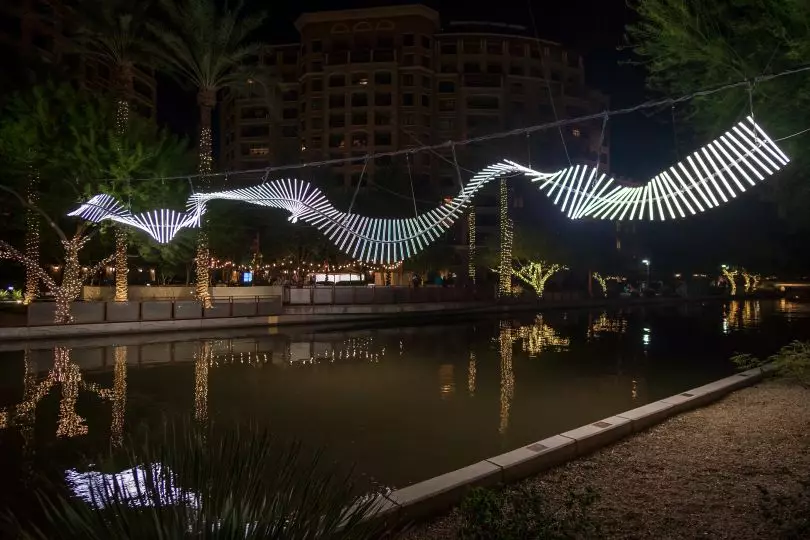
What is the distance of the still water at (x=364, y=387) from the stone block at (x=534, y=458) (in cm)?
92

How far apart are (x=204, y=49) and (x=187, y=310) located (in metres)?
10.7

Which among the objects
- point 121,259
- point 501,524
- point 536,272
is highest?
point 121,259

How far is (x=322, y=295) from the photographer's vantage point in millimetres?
32250

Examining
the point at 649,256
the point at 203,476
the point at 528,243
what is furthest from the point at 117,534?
the point at 649,256

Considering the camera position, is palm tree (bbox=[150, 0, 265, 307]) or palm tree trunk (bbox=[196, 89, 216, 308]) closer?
palm tree (bbox=[150, 0, 265, 307])

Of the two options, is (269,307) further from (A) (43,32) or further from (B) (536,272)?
(A) (43,32)

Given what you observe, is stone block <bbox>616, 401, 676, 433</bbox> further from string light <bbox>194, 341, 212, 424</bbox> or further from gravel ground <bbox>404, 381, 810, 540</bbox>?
string light <bbox>194, 341, 212, 424</bbox>

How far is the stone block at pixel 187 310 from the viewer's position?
24.8 metres

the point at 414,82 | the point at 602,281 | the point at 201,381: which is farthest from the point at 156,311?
the point at 414,82

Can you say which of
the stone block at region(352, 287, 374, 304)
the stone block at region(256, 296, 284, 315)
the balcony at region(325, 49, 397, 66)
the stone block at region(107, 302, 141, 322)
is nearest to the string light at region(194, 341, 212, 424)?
the stone block at region(107, 302, 141, 322)

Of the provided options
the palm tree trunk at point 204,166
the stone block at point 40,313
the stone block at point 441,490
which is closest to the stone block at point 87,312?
the stone block at point 40,313

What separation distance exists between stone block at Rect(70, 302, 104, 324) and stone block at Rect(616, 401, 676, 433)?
20.2 metres

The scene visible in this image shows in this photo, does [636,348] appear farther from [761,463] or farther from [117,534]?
[117,534]

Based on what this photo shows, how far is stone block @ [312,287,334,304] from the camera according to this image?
105ft
